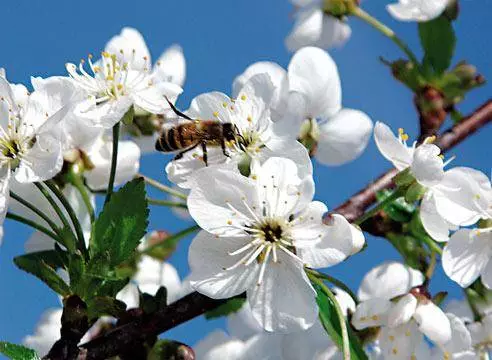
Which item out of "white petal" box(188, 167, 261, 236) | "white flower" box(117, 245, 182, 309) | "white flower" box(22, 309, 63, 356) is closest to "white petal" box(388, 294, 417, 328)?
"white petal" box(188, 167, 261, 236)

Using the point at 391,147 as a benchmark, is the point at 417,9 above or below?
above

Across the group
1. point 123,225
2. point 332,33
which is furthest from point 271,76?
point 332,33

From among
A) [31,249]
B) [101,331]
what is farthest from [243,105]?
[101,331]

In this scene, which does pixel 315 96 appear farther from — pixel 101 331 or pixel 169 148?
pixel 101 331

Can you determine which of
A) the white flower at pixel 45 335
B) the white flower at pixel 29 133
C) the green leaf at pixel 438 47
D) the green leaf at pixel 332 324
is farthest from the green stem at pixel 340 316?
the green leaf at pixel 438 47

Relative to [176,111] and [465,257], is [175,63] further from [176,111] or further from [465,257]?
[465,257]

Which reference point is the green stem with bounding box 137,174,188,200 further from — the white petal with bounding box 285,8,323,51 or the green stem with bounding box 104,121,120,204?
the white petal with bounding box 285,8,323,51
